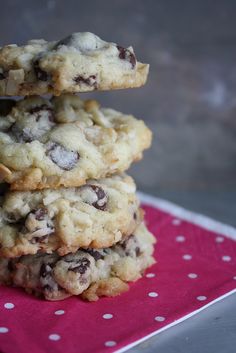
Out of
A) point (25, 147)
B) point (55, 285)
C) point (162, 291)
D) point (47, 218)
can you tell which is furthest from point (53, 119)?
point (162, 291)

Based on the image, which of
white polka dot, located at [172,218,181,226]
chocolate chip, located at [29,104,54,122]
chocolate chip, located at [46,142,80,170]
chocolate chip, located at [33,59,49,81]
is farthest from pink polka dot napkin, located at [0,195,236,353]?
chocolate chip, located at [33,59,49,81]

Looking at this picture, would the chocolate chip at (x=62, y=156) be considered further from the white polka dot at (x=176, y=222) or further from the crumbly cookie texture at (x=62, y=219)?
the white polka dot at (x=176, y=222)

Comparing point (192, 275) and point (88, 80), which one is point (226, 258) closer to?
point (192, 275)

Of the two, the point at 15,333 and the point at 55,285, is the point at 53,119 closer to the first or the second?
the point at 55,285

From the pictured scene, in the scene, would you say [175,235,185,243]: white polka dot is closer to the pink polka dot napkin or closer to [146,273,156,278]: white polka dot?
the pink polka dot napkin

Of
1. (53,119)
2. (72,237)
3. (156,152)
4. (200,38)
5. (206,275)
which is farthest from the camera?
(156,152)

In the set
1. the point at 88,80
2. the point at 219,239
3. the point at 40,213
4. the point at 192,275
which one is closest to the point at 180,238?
the point at 219,239

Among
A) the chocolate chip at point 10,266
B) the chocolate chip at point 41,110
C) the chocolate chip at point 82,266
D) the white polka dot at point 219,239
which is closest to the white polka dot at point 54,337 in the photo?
the chocolate chip at point 82,266
